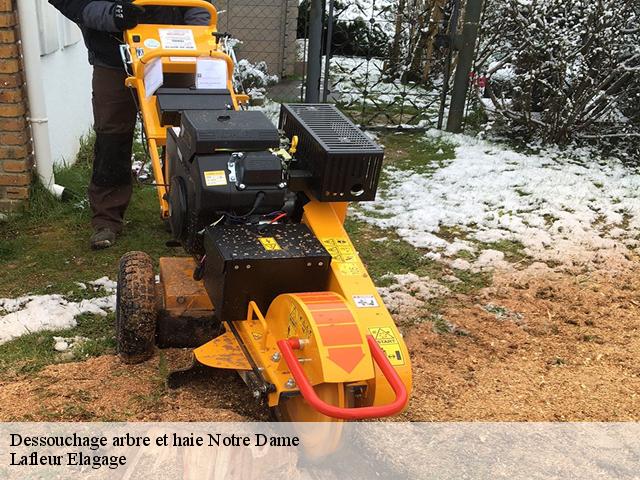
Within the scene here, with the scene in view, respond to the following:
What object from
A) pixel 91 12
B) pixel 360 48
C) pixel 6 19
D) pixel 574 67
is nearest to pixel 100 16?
pixel 91 12

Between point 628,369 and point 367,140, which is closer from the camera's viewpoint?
point 367,140

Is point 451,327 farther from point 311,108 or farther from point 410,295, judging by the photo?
point 311,108

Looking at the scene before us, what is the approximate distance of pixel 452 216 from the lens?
550 cm

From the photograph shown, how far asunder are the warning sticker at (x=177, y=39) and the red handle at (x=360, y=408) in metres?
2.22

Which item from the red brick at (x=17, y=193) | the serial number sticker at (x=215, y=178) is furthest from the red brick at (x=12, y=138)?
the serial number sticker at (x=215, y=178)

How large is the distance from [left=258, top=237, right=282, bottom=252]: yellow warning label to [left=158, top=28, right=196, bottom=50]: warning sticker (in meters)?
1.70

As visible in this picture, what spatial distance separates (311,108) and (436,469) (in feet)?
5.74

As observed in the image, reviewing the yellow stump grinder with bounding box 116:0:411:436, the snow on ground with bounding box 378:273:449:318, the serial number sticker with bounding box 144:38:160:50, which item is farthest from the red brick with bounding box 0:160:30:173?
the snow on ground with bounding box 378:273:449:318

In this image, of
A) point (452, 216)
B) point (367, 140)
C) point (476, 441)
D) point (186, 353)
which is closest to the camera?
point (476, 441)

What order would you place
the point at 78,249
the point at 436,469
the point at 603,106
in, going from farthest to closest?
the point at 603,106, the point at 78,249, the point at 436,469

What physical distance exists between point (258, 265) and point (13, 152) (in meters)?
3.07

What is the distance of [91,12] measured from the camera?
4.05 meters

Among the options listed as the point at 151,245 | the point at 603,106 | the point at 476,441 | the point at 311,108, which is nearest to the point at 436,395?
the point at 476,441

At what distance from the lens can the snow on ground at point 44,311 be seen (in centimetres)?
354
